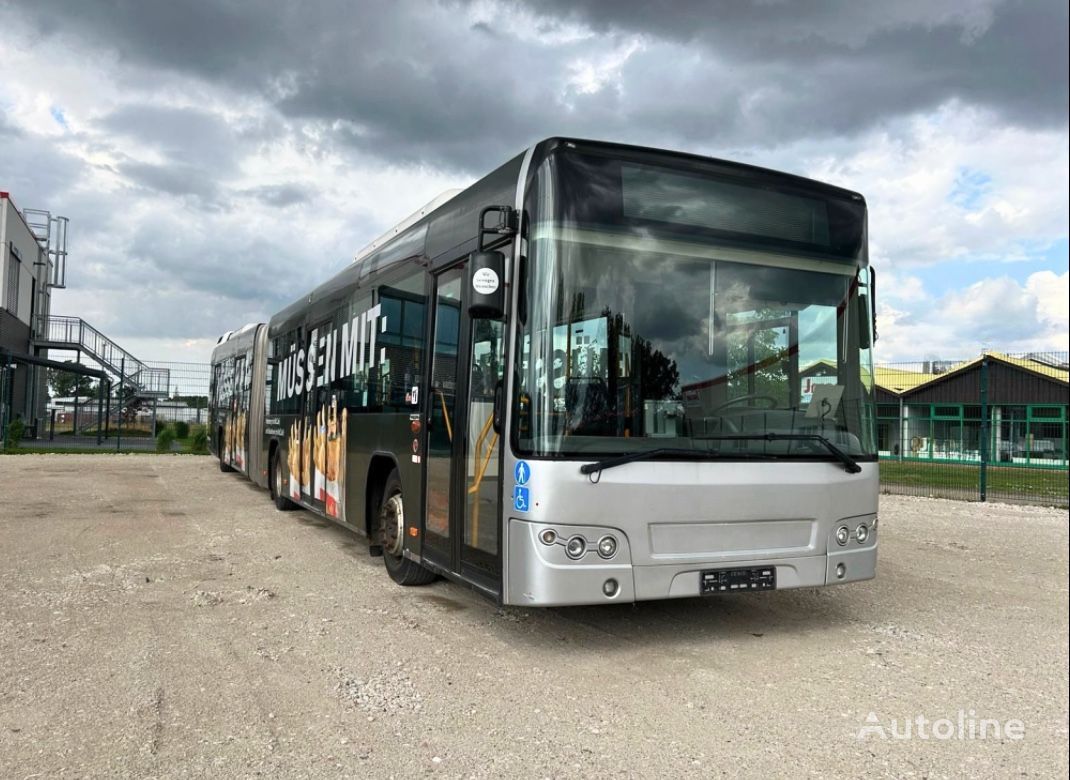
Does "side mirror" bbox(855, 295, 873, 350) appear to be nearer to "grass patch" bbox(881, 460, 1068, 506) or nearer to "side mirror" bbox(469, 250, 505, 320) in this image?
"side mirror" bbox(469, 250, 505, 320)

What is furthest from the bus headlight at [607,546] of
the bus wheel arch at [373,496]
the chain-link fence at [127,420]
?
the chain-link fence at [127,420]

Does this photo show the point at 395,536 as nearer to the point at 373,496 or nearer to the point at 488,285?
the point at 373,496

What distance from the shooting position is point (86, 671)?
4.69 m

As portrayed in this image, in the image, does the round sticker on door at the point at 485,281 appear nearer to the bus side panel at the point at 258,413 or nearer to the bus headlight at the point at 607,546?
the bus headlight at the point at 607,546

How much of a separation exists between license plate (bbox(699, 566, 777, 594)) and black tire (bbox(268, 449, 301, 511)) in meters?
7.88

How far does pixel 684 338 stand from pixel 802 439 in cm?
106

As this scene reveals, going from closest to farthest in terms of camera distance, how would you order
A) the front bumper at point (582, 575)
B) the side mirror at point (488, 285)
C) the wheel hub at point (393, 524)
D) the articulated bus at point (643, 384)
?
the front bumper at point (582, 575)
the articulated bus at point (643, 384)
the side mirror at point (488, 285)
the wheel hub at point (393, 524)

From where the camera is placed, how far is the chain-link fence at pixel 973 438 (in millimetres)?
14688

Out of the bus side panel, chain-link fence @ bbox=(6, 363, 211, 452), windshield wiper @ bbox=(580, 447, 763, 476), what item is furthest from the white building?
windshield wiper @ bbox=(580, 447, 763, 476)

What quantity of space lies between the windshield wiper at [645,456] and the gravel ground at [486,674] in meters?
1.20

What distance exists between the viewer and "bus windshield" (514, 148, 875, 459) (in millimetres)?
4816

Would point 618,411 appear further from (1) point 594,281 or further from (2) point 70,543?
(2) point 70,543

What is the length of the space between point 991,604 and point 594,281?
4.54 m

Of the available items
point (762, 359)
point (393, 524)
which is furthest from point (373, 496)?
point (762, 359)
